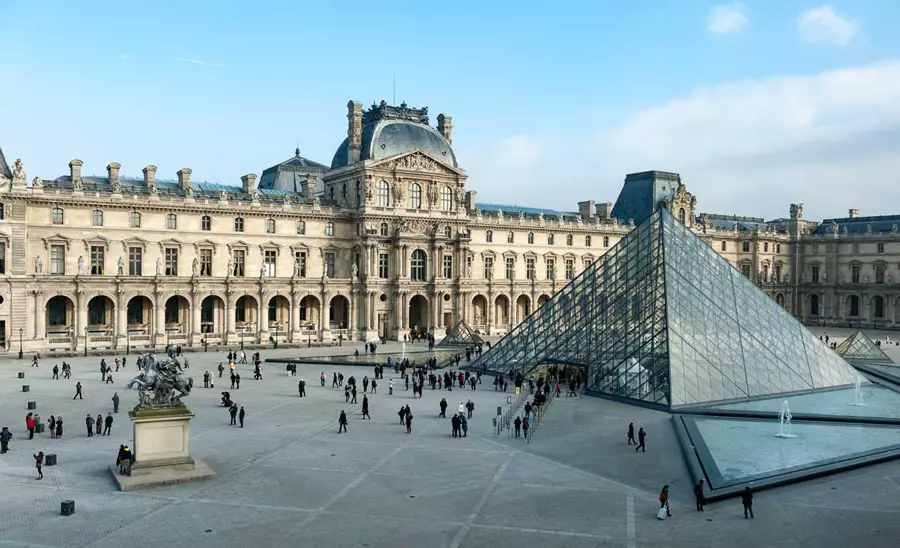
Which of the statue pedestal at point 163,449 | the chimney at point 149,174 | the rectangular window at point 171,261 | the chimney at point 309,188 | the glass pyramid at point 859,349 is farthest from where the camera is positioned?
Answer: the chimney at point 309,188

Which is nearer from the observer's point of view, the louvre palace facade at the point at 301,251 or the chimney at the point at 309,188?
the louvre palace facade at the point at 301,251

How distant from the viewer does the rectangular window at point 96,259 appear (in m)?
51.3

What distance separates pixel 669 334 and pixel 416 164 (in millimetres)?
31665

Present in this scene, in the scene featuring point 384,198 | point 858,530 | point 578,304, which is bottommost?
point 858,530

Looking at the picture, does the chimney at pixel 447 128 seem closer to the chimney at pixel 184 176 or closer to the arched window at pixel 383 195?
the arched window at pixel 383 195

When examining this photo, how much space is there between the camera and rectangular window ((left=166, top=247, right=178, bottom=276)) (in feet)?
177

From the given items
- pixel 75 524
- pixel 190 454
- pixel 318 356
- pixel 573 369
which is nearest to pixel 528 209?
pixel 318 356

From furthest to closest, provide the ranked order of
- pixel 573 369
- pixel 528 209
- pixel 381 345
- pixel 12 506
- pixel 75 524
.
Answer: pixel 528 209 < pixel 381 345 < pixel 573 369 < pixel 12 506 < pixel 75 524

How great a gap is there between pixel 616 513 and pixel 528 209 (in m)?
71.1

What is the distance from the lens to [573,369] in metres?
39.3

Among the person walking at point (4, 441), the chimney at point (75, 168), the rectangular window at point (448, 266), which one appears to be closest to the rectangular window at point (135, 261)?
the chimney at point (75, 168)

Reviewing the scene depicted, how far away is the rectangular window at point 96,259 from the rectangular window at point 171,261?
158 inches

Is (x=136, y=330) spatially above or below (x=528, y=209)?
below

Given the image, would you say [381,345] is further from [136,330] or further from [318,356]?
[136,330]
